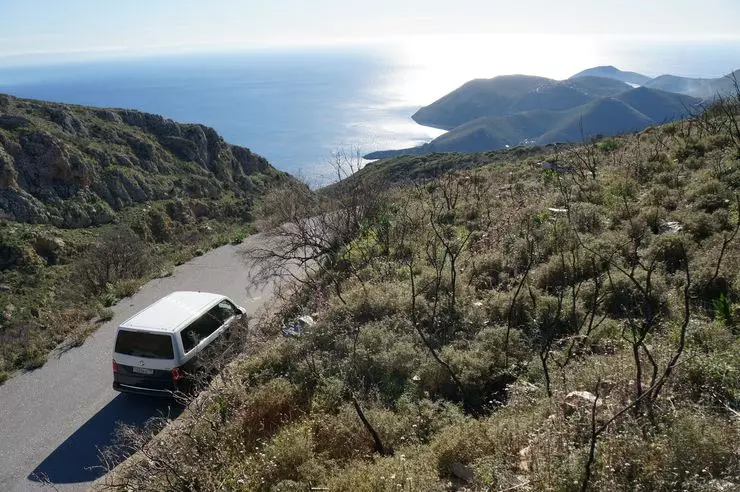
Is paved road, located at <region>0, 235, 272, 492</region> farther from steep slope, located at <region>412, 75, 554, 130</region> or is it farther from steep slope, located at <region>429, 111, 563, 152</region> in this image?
steep slope, located at <region>412, 75, 554, 130</region>

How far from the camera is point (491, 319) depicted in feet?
24.1

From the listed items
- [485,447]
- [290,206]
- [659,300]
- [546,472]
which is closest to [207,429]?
[485,447]

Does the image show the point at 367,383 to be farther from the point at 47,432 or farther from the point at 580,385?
the point at 47,432

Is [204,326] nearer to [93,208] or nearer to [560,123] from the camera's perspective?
[93,208]

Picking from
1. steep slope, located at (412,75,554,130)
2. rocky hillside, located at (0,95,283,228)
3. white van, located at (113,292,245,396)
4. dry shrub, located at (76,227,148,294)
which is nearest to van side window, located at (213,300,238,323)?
white van, located at (113,292,245,396)

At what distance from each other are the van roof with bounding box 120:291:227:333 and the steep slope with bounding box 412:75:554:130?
134 metres

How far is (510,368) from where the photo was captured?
5.89m

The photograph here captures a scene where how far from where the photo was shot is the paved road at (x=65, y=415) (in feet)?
22.1

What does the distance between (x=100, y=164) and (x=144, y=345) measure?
29.5 meters

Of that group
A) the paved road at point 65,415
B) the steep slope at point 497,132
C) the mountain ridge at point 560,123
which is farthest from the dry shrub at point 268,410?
the steep slope at point 497,132

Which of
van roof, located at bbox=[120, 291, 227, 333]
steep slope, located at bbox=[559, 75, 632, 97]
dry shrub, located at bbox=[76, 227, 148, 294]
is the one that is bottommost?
dry shrub, located at bbox=[76, 227, 148, 294]

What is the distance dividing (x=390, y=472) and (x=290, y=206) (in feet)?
37.8

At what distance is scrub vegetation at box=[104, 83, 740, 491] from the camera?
385 centimetres

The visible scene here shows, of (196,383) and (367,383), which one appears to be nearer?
(367,383)
